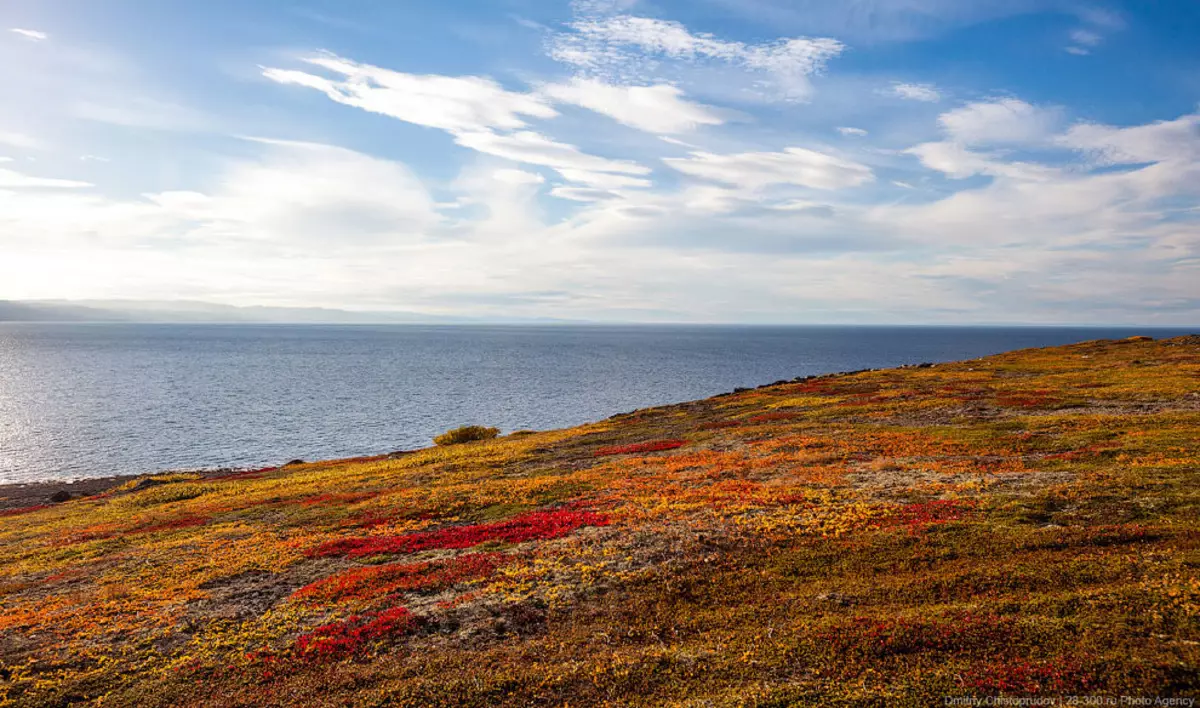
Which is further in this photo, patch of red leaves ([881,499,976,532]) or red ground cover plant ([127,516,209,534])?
red ground cover plant ([127,516,209,534])

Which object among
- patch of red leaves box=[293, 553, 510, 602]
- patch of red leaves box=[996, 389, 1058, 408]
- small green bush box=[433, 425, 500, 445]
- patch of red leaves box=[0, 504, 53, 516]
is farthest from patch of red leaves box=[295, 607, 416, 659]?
small green bush box=[433, 425, 500, 445]

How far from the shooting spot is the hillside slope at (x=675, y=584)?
15.1 meters

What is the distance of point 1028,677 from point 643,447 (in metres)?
39.1

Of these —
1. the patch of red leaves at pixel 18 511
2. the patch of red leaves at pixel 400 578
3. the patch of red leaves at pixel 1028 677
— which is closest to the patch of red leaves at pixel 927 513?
the patch of red leaves at pixel 1028 677

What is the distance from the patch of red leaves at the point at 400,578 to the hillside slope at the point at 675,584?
0.17 metres

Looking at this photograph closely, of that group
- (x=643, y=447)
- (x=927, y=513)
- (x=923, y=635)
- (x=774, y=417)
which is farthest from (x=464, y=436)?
(x=923, y=635)

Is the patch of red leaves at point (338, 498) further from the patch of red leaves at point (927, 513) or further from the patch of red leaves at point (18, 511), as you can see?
the patch of red leaves at point (927, 513)

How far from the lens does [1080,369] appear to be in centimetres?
7775

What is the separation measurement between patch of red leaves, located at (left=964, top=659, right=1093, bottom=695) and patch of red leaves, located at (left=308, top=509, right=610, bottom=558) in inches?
691

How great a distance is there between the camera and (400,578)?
24.8 m

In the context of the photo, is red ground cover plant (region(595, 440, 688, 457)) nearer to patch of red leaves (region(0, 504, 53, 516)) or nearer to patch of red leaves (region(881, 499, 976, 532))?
patch of red leaves (region(881, 499, 976, 532))

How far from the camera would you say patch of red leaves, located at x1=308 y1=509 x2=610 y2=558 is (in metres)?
29.0

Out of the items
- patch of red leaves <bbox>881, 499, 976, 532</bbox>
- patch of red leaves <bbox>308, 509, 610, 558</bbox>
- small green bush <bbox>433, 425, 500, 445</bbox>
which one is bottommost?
small green bush <bbox>433, 425, 500, 445</bbox>

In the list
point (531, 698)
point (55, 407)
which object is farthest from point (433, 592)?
point (55, 407)
